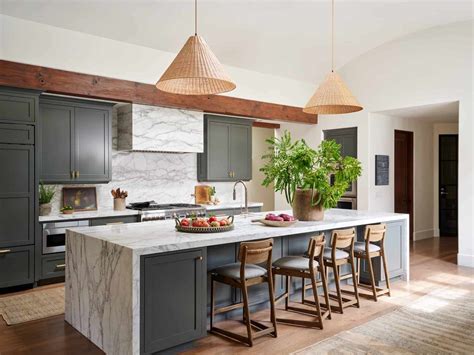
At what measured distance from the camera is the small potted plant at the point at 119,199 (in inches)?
231

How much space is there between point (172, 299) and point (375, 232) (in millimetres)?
2417

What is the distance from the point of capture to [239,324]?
3725 millimetres

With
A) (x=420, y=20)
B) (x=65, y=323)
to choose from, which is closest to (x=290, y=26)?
(x=420, y=20)

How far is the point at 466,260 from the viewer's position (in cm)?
618

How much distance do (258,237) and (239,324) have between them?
0.86 metres

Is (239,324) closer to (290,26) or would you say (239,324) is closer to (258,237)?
(258,237)

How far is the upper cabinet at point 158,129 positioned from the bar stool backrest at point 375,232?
320cm

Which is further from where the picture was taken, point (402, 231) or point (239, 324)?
point (402, 231)

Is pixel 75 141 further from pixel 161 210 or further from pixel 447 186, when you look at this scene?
pixel 447 186

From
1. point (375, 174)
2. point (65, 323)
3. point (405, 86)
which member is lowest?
point (65, 323)

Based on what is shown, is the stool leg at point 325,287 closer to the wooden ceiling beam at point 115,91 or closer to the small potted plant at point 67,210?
the small potted plant at point 67,210

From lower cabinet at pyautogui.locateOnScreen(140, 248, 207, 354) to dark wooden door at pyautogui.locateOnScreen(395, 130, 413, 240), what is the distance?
635cm

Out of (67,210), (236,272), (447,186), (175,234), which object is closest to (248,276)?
(236,272)

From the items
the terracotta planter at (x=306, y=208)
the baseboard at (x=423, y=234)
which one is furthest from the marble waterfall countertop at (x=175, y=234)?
the baseboard at (x=423, y=234)
